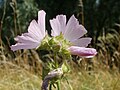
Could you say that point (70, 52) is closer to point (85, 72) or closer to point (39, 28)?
point (39, 28)

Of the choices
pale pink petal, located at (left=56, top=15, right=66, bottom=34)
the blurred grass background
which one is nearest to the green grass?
the blurred grass background

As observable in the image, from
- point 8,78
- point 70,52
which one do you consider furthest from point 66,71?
point 8,78

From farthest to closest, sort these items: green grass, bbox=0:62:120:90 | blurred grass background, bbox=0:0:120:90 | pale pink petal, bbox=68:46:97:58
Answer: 1. blurred grass background, bbox=0:0:120:90
2. green grass, bbox=0:62:120:90
3. pale pink petal, bbox=68:46:97:58

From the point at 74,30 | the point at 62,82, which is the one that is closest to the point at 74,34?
the point at 74,30

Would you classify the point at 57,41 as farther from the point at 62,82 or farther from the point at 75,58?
the point at 62,82

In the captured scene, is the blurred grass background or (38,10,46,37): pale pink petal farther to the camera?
the blurred grass background

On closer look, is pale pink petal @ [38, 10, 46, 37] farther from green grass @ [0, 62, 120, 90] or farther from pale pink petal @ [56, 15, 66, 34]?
green grass @ [0, 62, 120, 90]
